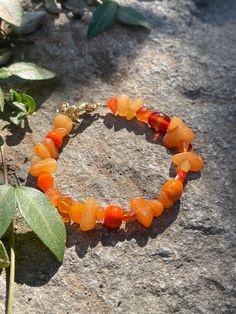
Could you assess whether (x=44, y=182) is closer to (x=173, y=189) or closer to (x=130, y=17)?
(x=173, y=189)

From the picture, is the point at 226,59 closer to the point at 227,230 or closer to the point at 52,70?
the point at 52,70

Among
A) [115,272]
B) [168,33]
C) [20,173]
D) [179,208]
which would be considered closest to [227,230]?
[179,208]

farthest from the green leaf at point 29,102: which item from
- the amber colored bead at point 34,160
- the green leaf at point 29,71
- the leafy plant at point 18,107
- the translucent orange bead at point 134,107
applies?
the translucent orange bead at point 134,107

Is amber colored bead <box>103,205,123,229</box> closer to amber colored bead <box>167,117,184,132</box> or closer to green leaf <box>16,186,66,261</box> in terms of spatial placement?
green leaf <box>16,186,66,261</box>

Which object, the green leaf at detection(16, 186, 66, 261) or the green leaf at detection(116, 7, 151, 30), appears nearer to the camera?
the green leaf at detection(16, 186, 66, 261)

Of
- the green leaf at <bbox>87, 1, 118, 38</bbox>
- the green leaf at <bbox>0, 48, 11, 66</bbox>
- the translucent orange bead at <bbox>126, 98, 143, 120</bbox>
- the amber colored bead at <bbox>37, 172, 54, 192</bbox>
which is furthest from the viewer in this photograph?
the green leaf at <bbox>87, 1, 118, 38</bbox>

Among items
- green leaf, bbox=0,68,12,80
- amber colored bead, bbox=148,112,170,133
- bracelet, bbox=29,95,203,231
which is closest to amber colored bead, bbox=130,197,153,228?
bracelet, bbox=29,95,203,231

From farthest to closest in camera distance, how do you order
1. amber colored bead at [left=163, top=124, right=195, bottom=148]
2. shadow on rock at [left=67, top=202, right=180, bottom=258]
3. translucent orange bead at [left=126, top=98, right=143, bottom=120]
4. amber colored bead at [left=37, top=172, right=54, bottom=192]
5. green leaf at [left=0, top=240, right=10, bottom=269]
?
translucent orange bead at [left=126, top=98, right=143, bottom=120] < amber colored bead at [left=163, top=124, right=195, bottom=148] < amber colored bead at [left=37, top=172, right=54, bottom=192] < shadow on rock at [left=67, top=202, right=180, bottom=258] < green leaf at [left=0, top=240, right=10, bottom=269]
